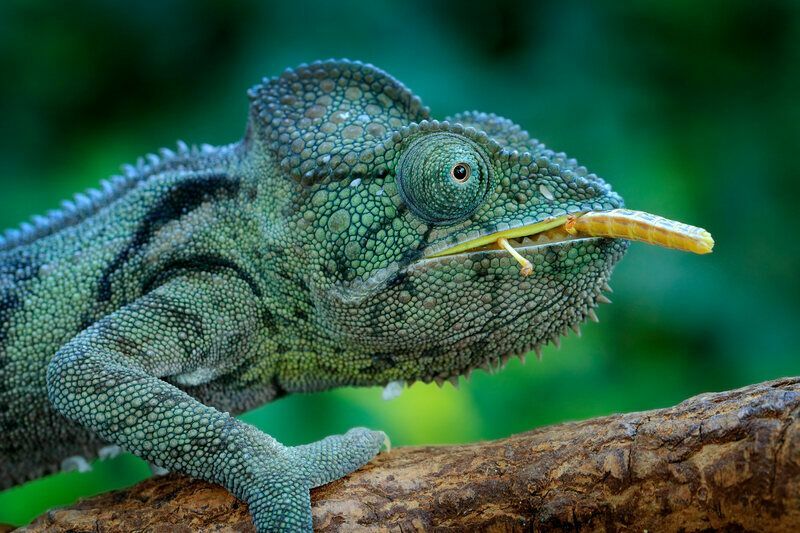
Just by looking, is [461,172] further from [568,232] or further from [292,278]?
[292,278]

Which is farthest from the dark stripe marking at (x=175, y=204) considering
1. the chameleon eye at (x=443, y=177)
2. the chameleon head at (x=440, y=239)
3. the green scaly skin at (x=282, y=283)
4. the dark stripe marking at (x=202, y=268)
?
the chameleon eye at (x=443, y=177)

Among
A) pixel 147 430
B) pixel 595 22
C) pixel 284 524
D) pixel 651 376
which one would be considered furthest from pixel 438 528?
pixel 595 22

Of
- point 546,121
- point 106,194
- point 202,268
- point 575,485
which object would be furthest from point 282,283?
point 546,121

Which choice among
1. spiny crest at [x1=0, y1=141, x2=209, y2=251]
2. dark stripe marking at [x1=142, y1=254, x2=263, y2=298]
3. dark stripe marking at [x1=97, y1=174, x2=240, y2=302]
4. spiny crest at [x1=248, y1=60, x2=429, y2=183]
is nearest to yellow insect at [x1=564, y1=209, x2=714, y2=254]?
spiny crest at [x1=248, y1=60, x2=429, y2=183]

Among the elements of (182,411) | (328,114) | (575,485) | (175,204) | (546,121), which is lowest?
(575,485)

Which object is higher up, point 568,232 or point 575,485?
point 568,232

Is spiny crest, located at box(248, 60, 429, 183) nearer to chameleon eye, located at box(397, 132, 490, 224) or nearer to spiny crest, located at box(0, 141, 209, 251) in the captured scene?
chameleon eye, located at box(397, 132, 490, 224)

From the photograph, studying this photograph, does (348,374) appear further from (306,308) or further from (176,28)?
(176,28)
